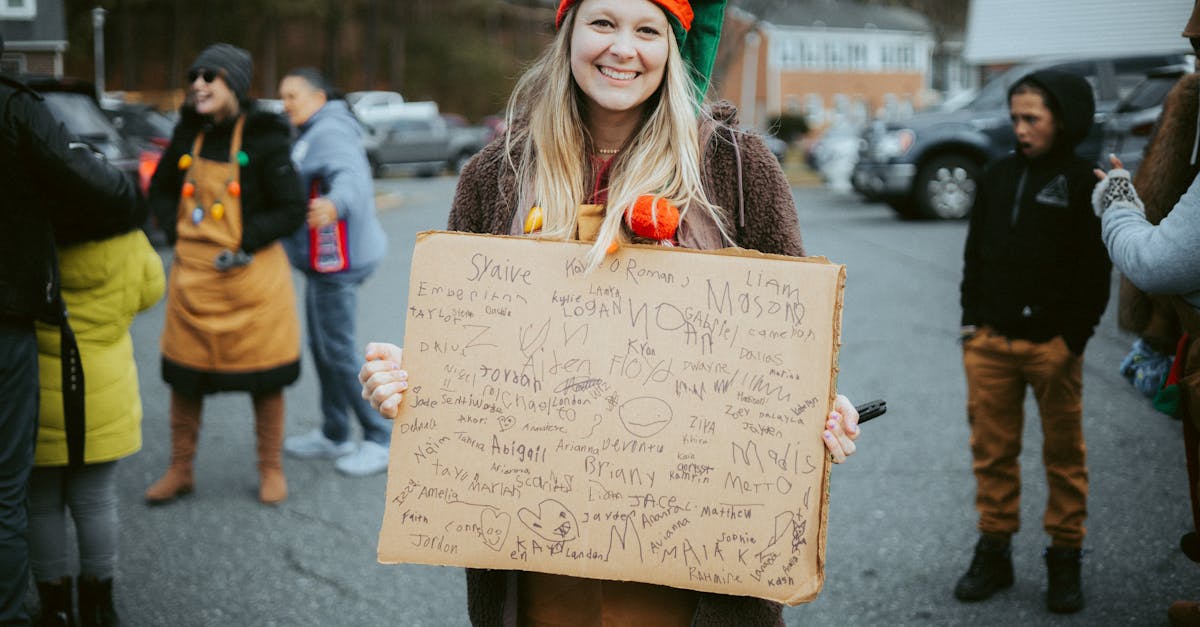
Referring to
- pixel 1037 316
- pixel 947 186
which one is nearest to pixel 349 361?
pixel 1037 316

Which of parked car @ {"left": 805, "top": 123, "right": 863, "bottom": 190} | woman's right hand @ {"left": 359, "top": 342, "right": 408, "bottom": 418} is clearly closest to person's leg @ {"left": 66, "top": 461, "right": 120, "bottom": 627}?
woman's right hand @ {"left": 359, "top": 342, "right": 408, "bottom": 418}

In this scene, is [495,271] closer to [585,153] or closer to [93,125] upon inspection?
[585,153]

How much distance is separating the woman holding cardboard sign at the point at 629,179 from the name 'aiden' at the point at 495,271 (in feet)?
0.24

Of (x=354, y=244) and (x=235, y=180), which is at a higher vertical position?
(x=235, y=180)

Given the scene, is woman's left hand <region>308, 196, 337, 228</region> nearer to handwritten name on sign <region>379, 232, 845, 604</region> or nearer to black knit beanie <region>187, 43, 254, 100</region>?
black knit beanie <region>187, 43, 254, 100</region>

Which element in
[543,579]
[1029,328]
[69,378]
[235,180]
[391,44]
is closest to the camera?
[543,579]

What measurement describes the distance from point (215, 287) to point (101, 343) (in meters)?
1.14

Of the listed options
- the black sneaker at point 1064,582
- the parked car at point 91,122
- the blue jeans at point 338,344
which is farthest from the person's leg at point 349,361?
the parked car at point 91,122

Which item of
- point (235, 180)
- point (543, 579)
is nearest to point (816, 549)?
point (543, 579)

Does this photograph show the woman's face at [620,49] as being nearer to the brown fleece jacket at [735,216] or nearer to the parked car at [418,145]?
the brown fleece jacket at [735,216]

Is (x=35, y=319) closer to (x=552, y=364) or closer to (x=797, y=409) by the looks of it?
(x=552, y=364)

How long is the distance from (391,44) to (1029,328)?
4734 cm

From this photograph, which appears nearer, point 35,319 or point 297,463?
point 35,319

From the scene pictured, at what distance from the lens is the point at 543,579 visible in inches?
77.7
